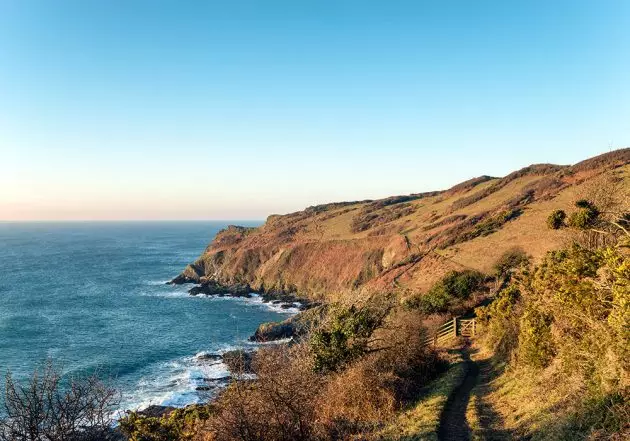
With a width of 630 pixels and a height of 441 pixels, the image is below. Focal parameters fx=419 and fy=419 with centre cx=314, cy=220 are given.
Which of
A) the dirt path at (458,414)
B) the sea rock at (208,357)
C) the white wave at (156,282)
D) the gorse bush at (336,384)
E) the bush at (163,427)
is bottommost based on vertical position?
the sea rock at (208,357)

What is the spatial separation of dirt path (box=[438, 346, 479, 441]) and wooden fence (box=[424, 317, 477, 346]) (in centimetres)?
876

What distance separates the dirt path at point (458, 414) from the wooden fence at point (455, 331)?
8.76 m

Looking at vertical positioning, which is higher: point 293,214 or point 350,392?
point 293,214

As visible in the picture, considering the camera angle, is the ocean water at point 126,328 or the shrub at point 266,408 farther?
the ocean water at point 126,328

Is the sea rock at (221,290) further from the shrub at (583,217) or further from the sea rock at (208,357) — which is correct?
the shrub at (583,217)

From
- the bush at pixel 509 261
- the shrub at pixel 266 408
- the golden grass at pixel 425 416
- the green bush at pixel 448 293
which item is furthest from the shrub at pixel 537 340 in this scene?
the bush at pixel 509 261

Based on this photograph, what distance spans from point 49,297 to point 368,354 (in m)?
70.7

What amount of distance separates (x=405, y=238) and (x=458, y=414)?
178ft

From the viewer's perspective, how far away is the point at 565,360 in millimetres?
14820

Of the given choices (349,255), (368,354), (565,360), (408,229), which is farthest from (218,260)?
(565,360)

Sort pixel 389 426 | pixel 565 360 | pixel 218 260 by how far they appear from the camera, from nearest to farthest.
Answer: pixel 565 360 → pixel 389 426 → pixel 218 260

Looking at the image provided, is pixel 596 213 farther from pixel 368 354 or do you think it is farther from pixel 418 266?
pixel 418 266

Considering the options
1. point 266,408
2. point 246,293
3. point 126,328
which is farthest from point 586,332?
point 246,293

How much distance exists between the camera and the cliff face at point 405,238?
2018 inches
